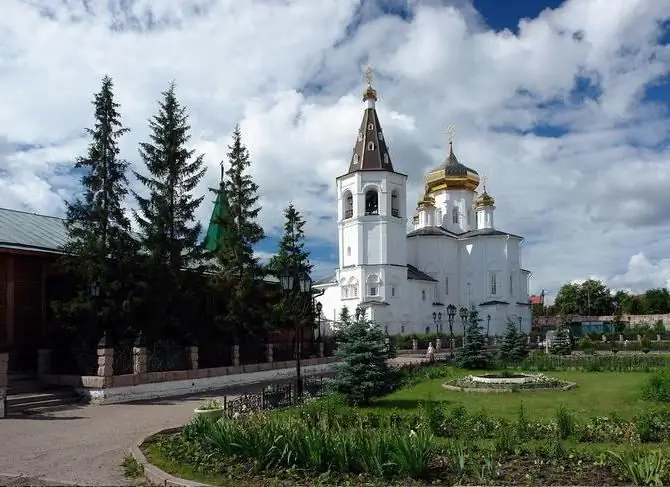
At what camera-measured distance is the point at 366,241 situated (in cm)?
5541

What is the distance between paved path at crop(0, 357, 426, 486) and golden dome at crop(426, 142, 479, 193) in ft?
180

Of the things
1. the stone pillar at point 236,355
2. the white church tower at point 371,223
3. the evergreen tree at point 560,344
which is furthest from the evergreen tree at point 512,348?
the white church tower at point 371,223

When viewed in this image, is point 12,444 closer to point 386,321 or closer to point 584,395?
point 584,395

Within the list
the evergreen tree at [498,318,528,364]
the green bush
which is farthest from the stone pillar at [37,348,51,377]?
the evergreen tree at [498,318,528,364]

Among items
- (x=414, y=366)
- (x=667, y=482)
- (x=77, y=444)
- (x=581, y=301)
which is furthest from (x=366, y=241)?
(x=581, y=301)

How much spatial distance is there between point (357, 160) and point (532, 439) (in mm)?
47114

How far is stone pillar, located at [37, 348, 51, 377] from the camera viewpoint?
19547mm

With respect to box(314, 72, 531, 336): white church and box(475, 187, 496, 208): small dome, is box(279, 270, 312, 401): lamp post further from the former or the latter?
box(475, 187, 496, 208): small dome

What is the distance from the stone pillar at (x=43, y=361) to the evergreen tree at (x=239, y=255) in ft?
21.1

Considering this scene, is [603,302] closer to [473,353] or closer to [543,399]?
[473,353]

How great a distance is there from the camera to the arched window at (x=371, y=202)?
55688mm

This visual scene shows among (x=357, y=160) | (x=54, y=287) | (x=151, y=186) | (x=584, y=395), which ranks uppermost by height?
(x=357, y=160)

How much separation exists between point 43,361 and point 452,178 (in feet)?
182

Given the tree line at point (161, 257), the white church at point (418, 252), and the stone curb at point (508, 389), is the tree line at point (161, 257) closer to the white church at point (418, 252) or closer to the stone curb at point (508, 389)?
the stone curb at point (508, 389)
